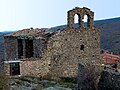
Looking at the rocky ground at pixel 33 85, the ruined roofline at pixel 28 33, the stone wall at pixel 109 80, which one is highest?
the ruined roofline at pixel 28 33

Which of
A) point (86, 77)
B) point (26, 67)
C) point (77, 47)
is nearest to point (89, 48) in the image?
point (77, 47)

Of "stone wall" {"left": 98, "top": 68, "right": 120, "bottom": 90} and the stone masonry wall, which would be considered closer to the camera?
"stone wall" {"left": 98, "top": 68, "right": 120, "bottom": 90}

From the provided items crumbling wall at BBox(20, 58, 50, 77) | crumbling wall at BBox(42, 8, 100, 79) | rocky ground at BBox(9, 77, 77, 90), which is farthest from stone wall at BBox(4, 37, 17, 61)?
rocky ground at BBox(9, 77, 77, 90)

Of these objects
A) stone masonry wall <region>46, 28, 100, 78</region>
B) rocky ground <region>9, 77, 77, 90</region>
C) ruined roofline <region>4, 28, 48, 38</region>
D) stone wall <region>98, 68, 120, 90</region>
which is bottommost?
rocky ground <region>9, 77, 77, 90</region>

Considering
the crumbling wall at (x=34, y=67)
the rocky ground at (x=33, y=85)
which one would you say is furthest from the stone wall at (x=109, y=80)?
the crumbling wall at (x=34, y=67)

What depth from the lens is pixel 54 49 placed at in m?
31.1

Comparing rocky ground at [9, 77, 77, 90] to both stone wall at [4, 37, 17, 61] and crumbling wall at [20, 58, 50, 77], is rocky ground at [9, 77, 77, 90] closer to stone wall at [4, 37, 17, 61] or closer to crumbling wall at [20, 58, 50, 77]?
crumbling wall at [20, 58, 50, 77]

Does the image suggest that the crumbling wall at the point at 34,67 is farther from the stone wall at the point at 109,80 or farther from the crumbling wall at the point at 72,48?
the stone wall at the point at 109,80

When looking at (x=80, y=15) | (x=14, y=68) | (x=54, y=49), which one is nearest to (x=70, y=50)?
(x=54, y=49)

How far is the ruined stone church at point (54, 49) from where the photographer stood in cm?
3002

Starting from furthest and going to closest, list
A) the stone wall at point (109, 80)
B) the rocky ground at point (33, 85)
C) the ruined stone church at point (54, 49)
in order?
1. the ruined stone church at point (54, 49)
2. the rocky ground at point (33, 85)
3. the stone wall at point (109, 80)

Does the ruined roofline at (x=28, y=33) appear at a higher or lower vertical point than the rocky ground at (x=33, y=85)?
higher

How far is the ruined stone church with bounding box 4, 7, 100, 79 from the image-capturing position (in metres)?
30.0

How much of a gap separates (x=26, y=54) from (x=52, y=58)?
2594mm
